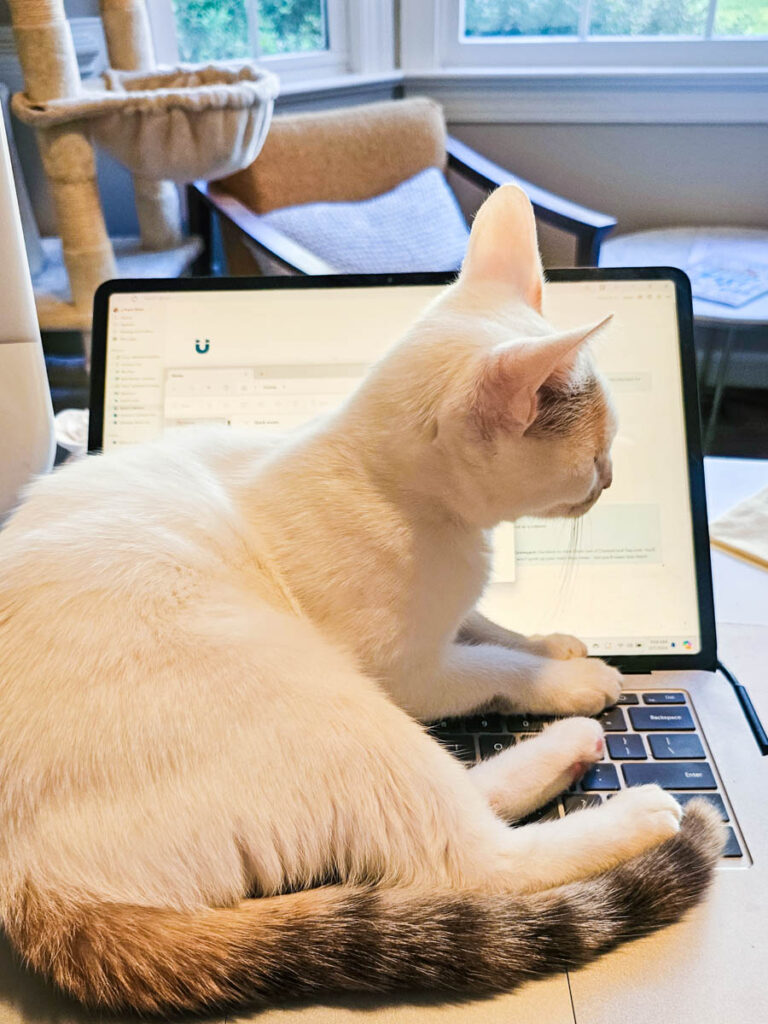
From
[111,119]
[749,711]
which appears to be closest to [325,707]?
[749,711]

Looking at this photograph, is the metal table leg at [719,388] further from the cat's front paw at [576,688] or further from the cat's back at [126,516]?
the cat's back at [126,516]

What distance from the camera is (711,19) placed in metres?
2.81

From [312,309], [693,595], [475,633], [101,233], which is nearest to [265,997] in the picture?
[475,633]

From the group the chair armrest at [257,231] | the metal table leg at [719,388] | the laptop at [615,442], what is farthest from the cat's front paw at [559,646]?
the metal table leg at [719,388]

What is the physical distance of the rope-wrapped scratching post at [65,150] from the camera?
175 cm

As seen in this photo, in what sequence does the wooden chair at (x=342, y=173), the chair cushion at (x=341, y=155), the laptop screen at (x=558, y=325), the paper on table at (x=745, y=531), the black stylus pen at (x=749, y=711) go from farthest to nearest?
the chair cushion at (x=341, y=155) < the wooden chair at (x=342, y=173) < the paper on table at (x=745, y=531) < the laptop screen at (x=558, y=325) < the black stylus pen at (x=749, y=711)

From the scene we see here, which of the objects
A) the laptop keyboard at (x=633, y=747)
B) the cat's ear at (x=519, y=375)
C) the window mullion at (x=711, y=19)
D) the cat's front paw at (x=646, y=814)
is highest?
the window mullion at (x=711, y=19)

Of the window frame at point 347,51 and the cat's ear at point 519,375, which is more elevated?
the window frame at point 347,51

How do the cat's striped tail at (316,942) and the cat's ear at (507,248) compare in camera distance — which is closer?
the cat's striped tail at (316,942)

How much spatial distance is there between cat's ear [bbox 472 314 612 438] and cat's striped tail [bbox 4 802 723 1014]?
1.27 feet

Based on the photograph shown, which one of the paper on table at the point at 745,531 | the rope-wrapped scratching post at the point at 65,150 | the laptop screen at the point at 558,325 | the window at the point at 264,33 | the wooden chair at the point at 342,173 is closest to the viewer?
the laptop screen at the point at 558,325

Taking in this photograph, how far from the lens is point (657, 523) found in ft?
3.19

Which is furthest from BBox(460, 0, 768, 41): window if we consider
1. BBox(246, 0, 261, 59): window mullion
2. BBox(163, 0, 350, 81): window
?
BBox(246, 0, 261, 59): window mullion

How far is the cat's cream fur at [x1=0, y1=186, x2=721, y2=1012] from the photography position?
0.63 meters
